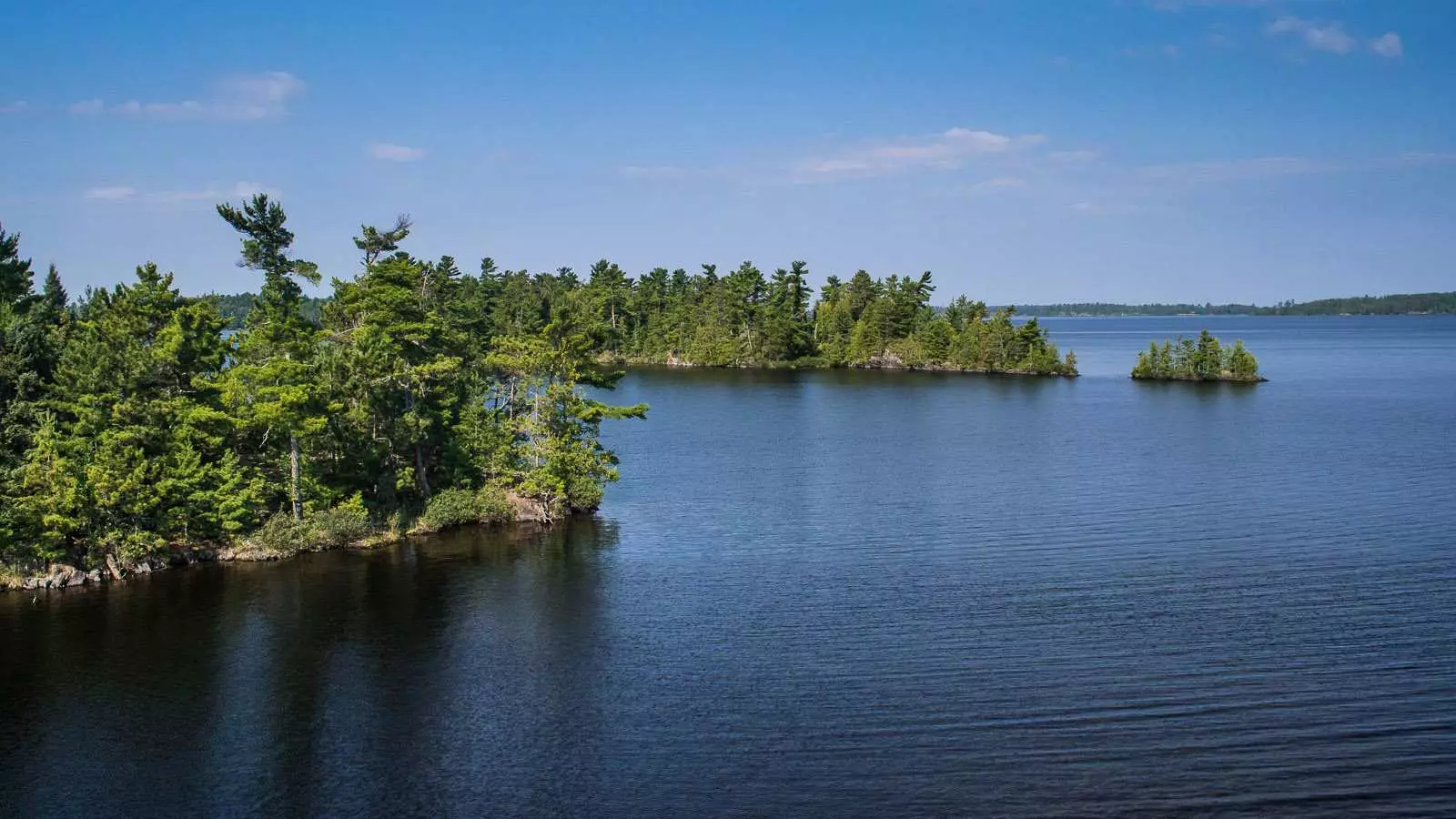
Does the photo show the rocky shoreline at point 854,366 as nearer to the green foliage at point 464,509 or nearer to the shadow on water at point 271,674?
the green foliage at point 464,509

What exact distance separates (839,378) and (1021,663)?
4789 inches

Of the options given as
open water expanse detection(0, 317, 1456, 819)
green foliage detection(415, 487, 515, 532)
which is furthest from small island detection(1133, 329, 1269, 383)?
green foliage detection(415, 487, 515, 532)

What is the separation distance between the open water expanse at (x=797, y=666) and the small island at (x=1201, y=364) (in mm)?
78339

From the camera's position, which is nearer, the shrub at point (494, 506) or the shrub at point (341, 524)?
the shrub at point (341, 524)

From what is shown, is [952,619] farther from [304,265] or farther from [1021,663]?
[304,265]

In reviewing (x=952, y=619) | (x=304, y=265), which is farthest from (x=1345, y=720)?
(x=304, y=265)

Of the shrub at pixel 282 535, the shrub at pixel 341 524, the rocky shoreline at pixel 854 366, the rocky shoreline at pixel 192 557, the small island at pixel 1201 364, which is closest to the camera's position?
the rocky shoreline at pixel 192 557

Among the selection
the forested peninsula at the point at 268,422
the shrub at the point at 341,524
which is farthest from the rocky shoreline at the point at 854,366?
the shrub at the point at 341,524

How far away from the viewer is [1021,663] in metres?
33.4

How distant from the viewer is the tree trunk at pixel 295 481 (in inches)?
1935

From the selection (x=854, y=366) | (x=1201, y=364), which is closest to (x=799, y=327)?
(x=854, y=366)

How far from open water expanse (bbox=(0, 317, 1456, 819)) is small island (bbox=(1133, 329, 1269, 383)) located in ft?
257

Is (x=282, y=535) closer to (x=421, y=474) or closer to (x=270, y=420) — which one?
(x=270, y=420)

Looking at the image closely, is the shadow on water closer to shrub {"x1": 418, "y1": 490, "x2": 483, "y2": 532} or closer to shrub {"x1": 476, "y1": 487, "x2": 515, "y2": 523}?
shrub {"x1": 418, "y1": 490, "x2": 483, "y2": 532}
